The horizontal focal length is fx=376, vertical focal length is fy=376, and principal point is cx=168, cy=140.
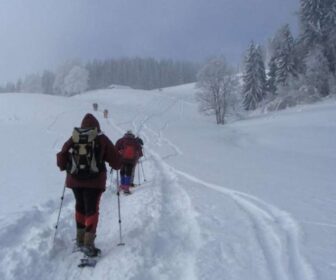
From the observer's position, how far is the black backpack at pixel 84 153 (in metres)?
5.84

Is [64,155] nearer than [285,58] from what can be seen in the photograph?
Yes

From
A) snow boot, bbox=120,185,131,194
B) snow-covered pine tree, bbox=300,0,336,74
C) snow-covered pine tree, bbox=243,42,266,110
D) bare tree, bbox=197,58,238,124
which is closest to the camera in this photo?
snow boot, bbox=120,185,131,194

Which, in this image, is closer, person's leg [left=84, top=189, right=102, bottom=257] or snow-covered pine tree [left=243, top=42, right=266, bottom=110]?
person's leg [left=84, top=189, right=102, bottom=257]

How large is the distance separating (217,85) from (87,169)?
155 ft

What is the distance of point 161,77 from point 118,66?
18.3 m

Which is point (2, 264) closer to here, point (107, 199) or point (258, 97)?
point (107, 199)

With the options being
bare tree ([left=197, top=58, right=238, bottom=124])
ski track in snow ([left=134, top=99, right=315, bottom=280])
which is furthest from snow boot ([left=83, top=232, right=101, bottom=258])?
bare tree ([left=197, top=58, right=238, bottom=124])

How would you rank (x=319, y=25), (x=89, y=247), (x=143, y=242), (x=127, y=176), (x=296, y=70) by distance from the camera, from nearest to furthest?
(x=89, y=247) → (x=143, y=242) → (x=127, y=176) → (x=319, y=25) → (x=296, y=70)

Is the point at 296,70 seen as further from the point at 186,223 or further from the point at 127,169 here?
the point at 186,223

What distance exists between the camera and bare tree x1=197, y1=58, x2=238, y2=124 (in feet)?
169

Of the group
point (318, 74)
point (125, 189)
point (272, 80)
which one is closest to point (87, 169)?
point (125, 189)

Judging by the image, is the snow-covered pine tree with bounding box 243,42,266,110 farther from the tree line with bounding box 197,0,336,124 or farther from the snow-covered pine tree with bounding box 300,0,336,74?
the snow-covered pine tree with bounding box 300,0,336,74

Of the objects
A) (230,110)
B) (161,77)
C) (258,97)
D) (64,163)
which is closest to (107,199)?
(64,163)

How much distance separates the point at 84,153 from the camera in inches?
230
